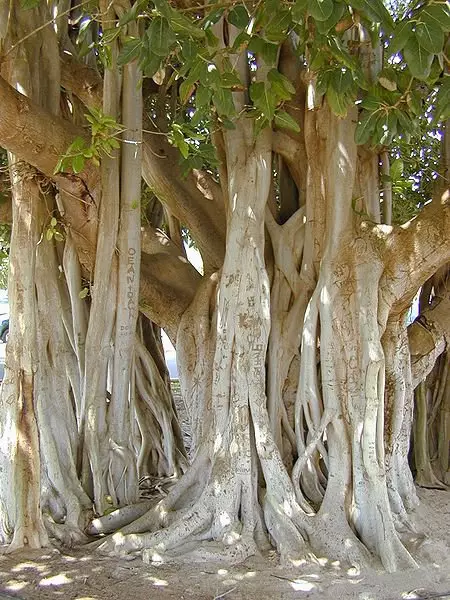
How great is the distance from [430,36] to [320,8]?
403 millimetres

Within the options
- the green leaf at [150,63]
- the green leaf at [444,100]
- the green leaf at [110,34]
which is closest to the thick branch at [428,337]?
the green leaf at [444,100]

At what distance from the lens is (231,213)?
396 cm

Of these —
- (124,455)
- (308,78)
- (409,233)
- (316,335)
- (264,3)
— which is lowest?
(124,455)

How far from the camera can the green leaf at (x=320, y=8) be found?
7.63ft

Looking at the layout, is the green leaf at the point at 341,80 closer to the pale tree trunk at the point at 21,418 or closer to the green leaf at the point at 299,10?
the green leaf at the point at 299,10

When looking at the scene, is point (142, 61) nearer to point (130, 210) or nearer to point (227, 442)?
point (130, 210)

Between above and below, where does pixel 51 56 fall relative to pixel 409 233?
above

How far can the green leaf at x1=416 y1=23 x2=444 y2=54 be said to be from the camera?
2.26m

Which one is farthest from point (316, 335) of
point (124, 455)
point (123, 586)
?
point (123, 586)

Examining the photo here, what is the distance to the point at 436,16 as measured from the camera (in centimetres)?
228

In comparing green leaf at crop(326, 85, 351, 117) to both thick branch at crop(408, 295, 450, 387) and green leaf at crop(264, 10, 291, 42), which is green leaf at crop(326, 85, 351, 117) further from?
thick branch at crop(408, 295, 450, 387)

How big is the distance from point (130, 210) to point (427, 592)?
8.85ft

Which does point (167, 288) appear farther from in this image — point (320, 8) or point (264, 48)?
point (320, 8)

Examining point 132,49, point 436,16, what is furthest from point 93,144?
point 436,16
